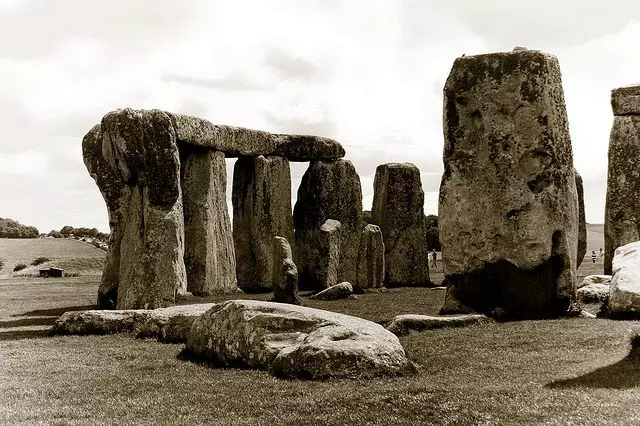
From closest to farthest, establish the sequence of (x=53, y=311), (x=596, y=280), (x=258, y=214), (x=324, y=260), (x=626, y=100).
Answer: (x=596, y=280) → (x=53, y=311) → (x=626, y=100) → (x=324, y=260) → (x=258, y=214)

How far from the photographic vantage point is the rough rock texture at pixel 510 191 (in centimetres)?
1421

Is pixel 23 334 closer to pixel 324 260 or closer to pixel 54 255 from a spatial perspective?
pixel 324 260

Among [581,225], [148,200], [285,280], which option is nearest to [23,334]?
[148,200]

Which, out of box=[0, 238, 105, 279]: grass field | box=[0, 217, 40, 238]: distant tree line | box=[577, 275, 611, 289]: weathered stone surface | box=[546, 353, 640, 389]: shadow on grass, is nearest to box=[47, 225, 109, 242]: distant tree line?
box=[0, 217, 40, 238]: distant tree line

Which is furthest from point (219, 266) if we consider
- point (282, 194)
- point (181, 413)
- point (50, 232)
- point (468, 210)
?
point (50, 232)

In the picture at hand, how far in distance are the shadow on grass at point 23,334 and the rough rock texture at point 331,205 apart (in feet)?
43.7

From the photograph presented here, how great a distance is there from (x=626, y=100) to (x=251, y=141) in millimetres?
10803

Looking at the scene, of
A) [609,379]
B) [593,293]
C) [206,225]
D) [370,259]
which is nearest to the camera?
[609,379]

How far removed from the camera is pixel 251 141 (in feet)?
86.7

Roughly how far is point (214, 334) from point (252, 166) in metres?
16.7

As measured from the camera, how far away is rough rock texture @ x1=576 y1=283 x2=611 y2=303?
15906 mm

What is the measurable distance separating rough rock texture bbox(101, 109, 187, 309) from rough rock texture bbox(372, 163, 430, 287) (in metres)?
11.6

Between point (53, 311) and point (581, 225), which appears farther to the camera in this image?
point (581, 225)

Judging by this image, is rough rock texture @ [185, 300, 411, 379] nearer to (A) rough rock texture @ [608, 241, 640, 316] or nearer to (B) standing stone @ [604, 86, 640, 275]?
(A) rough rock texture @ [608, 241, 640, 316]
